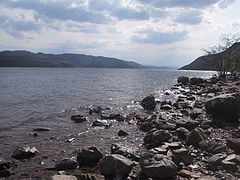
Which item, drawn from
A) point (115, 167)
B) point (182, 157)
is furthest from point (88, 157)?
point (182, 157)

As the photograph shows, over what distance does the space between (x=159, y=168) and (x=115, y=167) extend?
1.84 meters

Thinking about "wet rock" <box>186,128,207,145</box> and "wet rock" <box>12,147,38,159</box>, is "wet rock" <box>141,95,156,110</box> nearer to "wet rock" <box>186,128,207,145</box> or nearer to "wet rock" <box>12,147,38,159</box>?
"wet rock" <box>186,128,207,145</box>

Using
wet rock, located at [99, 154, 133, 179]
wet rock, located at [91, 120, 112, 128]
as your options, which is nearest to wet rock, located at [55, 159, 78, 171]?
wet rock, located at [99, 154, 133, 179]

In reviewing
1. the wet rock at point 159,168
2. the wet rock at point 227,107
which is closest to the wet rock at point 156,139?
the wet rock at point 159,168

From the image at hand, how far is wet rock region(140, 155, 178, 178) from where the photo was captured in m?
9.73

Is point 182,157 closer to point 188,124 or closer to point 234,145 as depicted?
point 234,145

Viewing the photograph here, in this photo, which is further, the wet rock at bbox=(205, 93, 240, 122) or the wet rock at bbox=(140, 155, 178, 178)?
the wet rock at bbox=(205, 93, 240, 122)

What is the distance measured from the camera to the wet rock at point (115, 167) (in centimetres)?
1020

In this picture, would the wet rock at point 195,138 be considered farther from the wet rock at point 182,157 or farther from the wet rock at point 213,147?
the wet rock at point 182,157

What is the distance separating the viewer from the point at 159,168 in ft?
31.9

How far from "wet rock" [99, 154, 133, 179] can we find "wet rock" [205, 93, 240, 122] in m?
12.4

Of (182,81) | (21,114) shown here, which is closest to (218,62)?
(182,81)

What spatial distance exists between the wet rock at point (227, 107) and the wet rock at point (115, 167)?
1241 cm

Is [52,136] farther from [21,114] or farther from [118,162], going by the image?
[21,114]
